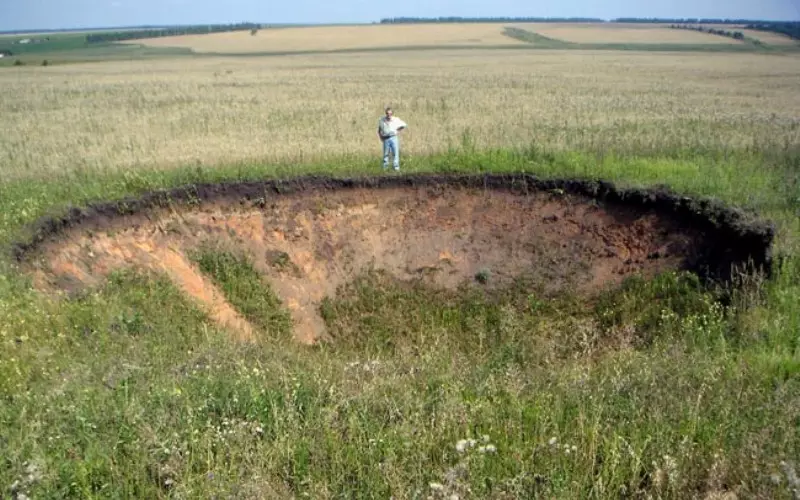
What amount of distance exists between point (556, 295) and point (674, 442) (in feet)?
20.5

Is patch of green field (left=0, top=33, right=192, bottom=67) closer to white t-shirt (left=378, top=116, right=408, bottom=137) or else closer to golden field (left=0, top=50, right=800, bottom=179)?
golden field (left=0, top=50, right=800, bottom=179)

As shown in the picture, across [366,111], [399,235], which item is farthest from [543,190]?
[366,111]

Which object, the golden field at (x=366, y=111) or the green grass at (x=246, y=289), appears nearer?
the green grass at (x=246, y=289)

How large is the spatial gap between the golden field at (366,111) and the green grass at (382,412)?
8308 mm

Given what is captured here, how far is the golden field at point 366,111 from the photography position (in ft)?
53.9

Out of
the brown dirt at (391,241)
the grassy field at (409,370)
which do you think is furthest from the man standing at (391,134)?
the brown dirt at (391,241)

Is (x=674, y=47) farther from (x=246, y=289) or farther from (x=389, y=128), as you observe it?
(x=246, y=289)

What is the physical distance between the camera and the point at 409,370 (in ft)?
18.8

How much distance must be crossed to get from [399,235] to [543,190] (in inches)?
118

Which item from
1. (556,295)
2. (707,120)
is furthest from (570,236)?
(707,120)

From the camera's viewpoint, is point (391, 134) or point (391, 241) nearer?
point (391, 241)

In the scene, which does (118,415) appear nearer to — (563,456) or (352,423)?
(352,423)

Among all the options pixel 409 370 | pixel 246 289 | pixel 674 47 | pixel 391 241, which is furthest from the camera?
pixel 674 47

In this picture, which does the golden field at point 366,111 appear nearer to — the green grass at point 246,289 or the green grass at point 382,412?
the green grass at point 246,289
